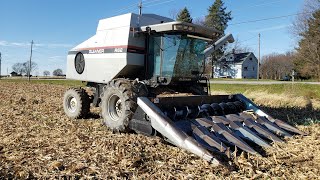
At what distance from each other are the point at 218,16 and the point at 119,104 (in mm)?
53417

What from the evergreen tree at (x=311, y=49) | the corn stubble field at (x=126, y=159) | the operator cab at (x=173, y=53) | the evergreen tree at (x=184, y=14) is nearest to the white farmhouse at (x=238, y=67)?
the evergreen tree at (x=184, y=14)

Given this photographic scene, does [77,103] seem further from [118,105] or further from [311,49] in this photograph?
[311,49]

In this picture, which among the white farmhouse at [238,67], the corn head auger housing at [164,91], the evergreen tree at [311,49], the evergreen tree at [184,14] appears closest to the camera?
the corn head auger housing at [164,91]

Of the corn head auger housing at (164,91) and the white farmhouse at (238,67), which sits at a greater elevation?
the white farmhouse at (238,67)

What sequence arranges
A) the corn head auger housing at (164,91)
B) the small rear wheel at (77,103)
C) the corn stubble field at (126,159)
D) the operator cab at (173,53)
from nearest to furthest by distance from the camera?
Answer: the corn stubble field at (126,159)
the corn head auger housing at (164,91)
the operator cab at (173,53)
the small rear wheel at (77,103)

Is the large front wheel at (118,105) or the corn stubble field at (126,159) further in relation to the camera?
the large front wheel at (118,105)

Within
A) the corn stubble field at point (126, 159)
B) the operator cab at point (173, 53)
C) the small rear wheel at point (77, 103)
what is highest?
the operator cab at point (173, 53)

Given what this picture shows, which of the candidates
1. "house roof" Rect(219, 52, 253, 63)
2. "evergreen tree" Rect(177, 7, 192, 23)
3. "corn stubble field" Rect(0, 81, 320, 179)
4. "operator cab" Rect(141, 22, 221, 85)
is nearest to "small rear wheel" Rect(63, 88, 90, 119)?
"corn stubble field" Rect(0, 81, 320, 179)

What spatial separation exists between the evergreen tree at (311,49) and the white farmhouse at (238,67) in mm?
21932

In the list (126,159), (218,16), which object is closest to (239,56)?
(218,16)

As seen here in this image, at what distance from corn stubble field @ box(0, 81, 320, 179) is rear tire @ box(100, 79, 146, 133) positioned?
0.26 m

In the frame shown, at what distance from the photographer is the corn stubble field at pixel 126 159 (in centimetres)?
423

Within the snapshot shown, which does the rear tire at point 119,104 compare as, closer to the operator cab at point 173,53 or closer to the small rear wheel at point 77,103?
the operator cab at point 173,53

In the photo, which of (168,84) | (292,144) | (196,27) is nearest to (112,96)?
(168,84)
